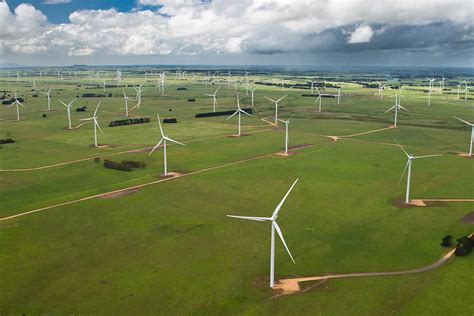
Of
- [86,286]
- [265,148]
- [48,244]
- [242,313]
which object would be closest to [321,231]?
[242,313]

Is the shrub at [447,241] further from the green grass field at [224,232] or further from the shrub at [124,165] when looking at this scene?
the shrub at [124,165]

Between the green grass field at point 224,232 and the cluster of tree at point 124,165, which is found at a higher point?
the cluster of tree at point 124,165

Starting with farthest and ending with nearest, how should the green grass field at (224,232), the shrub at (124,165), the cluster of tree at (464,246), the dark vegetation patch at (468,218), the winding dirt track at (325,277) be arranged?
the shrub at (124,165)
the dark vegetation patch at (468,218)
the cluster of tree at (464,246)
the winding dirt track at (325,277)
the green grass field at (224,232)

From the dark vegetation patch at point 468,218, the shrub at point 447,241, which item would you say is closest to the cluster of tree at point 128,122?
the dark vegetation patch at point 468,218

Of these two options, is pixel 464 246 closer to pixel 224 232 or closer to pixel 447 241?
pixel 447 241

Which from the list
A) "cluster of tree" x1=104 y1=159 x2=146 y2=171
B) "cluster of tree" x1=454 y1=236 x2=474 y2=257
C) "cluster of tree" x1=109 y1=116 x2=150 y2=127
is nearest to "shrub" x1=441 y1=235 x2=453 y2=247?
"cluster of tree" x1=454 y1=236 x2=474 y2=257

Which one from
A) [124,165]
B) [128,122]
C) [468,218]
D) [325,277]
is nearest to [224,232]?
[325,277]
